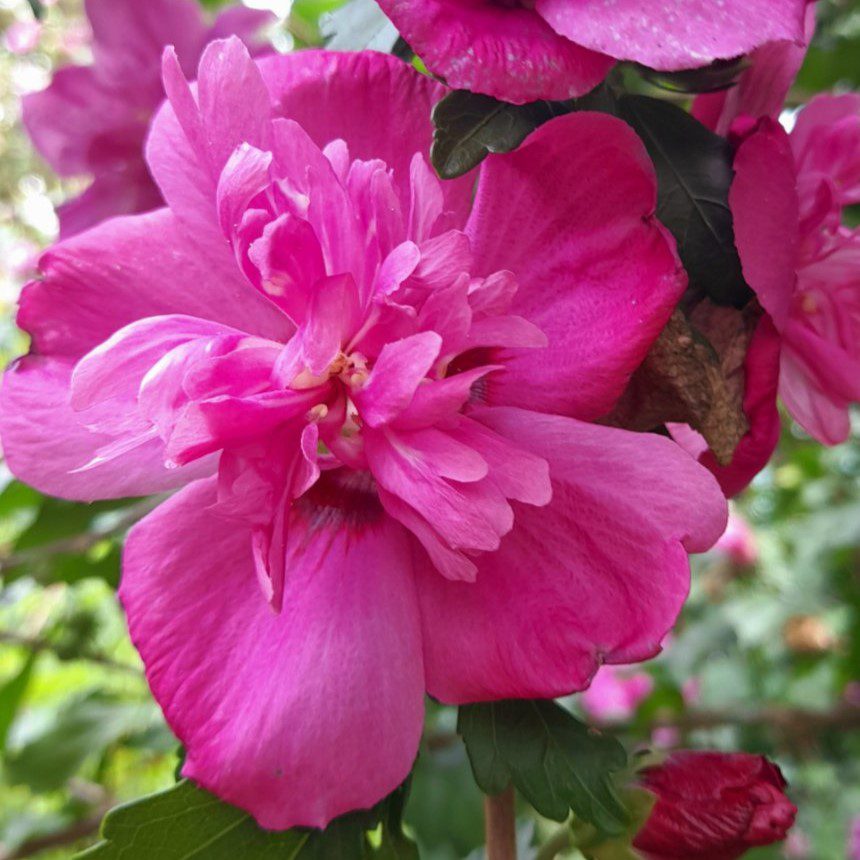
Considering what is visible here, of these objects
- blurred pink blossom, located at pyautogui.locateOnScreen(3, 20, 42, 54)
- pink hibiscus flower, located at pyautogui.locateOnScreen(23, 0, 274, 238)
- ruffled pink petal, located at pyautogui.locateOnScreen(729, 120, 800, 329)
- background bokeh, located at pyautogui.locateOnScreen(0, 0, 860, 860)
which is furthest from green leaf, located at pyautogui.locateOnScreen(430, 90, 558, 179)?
blurred pink blossom, located at pyautogui.locateOnScreen(3, 20, 42, 54)

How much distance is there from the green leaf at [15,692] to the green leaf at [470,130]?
109 centimetres

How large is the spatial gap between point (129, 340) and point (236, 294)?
0.26 feet

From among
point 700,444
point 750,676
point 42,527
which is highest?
point 700,444

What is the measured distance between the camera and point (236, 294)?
49 cm

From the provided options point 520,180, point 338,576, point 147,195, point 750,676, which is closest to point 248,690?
point 338,576

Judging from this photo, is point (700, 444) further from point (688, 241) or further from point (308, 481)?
point (308, 481)

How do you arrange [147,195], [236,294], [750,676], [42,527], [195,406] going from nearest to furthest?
[195,406] → [236,294] → [147,195] → [42,527] → [750,676]

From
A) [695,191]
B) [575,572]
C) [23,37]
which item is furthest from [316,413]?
[23,37]

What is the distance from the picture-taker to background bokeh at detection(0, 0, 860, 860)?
1018 millimetres

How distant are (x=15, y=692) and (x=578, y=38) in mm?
1213

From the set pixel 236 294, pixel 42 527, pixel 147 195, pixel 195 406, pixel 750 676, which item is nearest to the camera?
pixel 195 406

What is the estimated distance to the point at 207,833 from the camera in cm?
53

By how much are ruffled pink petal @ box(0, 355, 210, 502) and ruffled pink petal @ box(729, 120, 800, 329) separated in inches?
11.7

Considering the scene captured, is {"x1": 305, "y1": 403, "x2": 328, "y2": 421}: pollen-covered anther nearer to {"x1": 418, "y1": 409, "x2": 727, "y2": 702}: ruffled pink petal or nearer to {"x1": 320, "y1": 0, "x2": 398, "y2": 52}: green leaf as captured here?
{"x1": 418, "y1": 409, "x2": 727, "y2": 702}: ruffled pink petal
